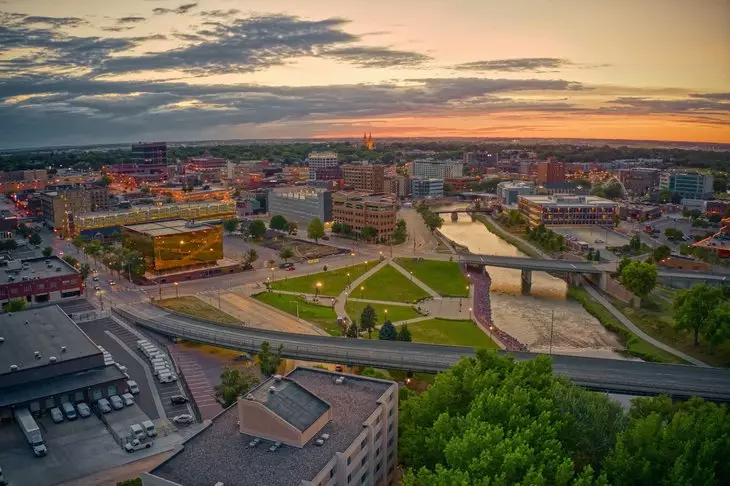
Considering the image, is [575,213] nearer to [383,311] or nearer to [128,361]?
[383,311]

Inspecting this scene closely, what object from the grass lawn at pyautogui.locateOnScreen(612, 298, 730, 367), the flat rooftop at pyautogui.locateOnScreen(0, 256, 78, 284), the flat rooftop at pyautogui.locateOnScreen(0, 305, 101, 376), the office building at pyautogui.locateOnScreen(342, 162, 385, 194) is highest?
the office building at pyautogui.locateOnScreen(342, 162, 385, 194)

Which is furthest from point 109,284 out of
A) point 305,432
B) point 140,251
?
point 305,432

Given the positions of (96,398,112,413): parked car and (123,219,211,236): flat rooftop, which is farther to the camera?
(123,219,211,236): flat rooftop

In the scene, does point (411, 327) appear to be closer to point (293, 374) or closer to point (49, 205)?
point (293, 374)

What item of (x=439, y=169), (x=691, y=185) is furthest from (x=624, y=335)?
(x=439, y=169)

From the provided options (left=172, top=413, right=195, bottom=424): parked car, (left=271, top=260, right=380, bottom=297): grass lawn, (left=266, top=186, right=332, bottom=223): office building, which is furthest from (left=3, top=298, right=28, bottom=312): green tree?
(left=266, top=186, right=332, bottom=223): office building

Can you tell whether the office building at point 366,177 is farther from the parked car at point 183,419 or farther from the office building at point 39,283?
the parked car at point 183,419

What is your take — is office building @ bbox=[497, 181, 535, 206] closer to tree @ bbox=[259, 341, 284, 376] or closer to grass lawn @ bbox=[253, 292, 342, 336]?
grass lawn @ bbox=[253, 292, 342, 336]
